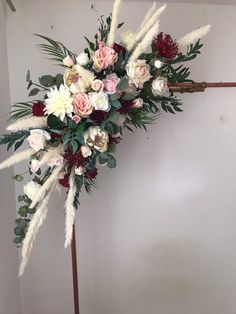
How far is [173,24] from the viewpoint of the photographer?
67.2 inches

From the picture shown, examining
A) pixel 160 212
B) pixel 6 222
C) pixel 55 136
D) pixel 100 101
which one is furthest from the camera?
pixel 160 212

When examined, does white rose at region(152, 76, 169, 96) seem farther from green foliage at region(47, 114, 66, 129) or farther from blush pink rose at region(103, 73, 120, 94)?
green foliage at region(47, 114, 66, 129)

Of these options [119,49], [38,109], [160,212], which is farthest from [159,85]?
[160,212]

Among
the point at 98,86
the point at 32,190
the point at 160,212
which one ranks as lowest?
the point at 160,212

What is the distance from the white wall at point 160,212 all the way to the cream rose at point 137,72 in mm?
628

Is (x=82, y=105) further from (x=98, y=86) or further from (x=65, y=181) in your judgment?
(x=65, y=181)

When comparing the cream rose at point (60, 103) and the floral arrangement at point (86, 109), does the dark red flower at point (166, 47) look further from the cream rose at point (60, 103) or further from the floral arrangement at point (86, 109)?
the cream rose at point (60, 103)

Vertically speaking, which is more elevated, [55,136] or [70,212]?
[55,136]

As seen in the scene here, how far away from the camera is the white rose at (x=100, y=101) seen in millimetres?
1069

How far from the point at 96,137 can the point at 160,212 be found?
0.84 m

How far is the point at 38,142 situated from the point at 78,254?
2.85 ft

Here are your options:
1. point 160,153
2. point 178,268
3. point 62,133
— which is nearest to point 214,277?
point 178,268

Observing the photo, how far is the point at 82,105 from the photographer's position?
1.07 m

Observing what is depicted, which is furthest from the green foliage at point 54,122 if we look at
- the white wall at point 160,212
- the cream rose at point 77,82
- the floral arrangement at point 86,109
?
the white wall at point 160,212
